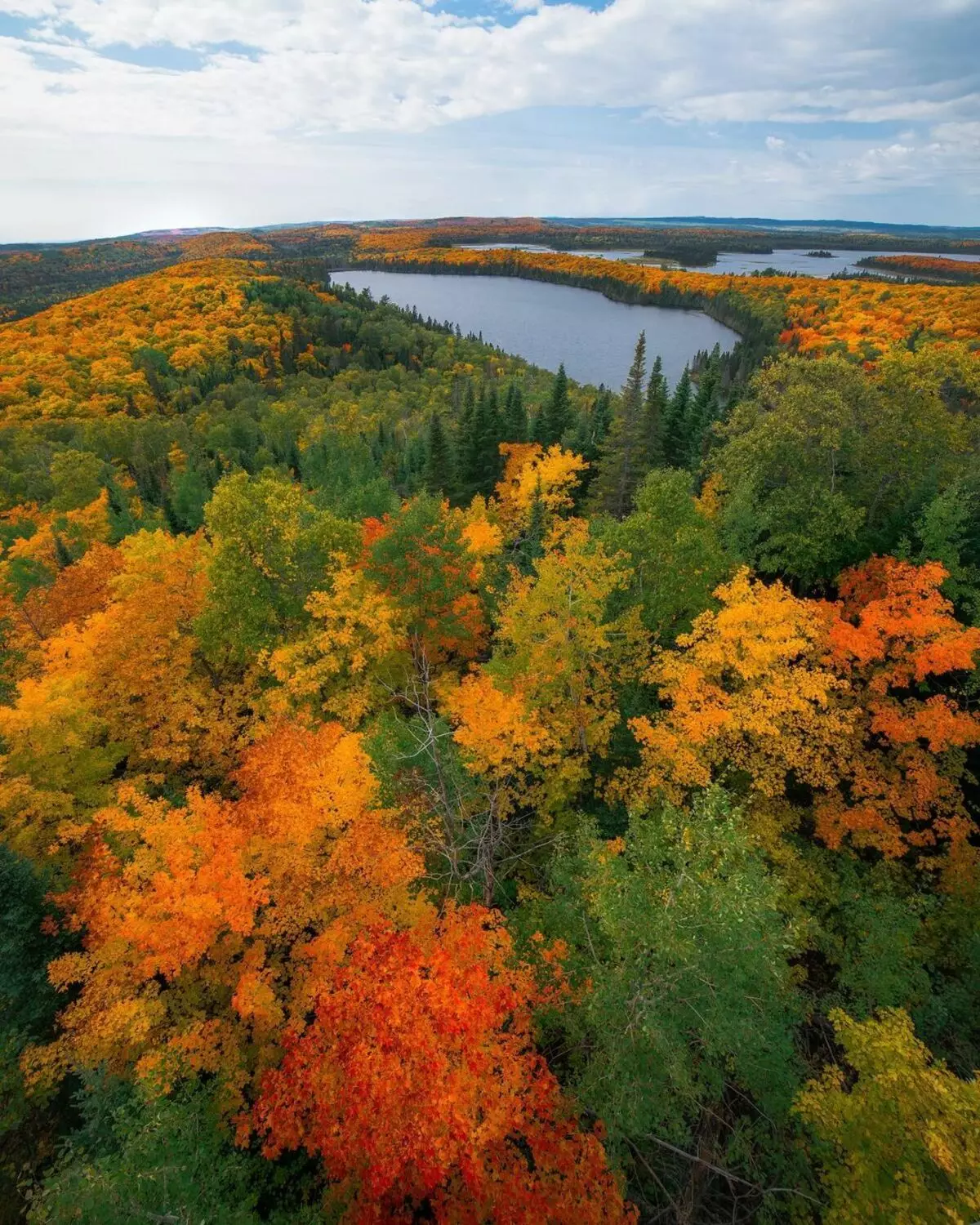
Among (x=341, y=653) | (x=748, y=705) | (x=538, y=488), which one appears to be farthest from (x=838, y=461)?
(x=341, y=653)

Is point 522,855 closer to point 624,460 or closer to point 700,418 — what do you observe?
point 624,460

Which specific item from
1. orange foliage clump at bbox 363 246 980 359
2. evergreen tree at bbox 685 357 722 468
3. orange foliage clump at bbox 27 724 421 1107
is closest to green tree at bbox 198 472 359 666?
orange foliage clump at bbox 27 724 421 1107

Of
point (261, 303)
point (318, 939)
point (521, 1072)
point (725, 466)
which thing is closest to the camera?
point (521, 1072)

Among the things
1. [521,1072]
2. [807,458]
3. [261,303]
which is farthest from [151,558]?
[261,303]

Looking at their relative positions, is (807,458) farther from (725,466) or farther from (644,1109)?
(644,1109)

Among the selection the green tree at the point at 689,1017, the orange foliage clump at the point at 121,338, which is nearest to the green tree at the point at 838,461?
the green tree at the point at 689,1017

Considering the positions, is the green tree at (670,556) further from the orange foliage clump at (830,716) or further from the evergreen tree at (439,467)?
the evergreen tree at (439,467)

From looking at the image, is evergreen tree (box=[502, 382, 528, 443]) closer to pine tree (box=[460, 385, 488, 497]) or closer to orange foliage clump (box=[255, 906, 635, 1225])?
pine tree (box=[460, 385, 488, 497])

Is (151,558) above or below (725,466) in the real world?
below
